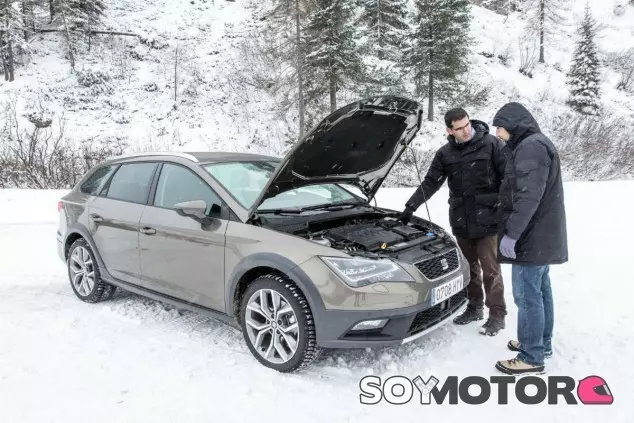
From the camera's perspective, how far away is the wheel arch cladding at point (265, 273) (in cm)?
319

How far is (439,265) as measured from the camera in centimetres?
353

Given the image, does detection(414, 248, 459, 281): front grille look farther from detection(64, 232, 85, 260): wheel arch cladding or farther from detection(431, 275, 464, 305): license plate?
detection(64, 232, 85, 260): wheel arch cladding

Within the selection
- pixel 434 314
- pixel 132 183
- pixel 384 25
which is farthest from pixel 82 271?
pixel 384 25

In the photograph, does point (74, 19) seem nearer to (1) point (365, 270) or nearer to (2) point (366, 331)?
(1) point (365, 270)

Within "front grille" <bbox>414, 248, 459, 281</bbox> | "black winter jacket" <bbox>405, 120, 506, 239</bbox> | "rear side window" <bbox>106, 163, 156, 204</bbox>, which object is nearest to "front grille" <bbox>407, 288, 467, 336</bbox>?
"front grille" <bbox>414, 248, 459, 281</bbox>

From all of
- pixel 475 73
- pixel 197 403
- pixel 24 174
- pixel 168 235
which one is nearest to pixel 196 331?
pixel 168 235

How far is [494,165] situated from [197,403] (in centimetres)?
304

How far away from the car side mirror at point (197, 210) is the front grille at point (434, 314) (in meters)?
1.77

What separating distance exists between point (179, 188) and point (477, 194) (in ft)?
8.66

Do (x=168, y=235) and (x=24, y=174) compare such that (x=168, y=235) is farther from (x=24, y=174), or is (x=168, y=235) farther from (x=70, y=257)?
(x=24, y=174)

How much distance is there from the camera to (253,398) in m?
3.08

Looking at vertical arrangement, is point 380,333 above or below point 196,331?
above

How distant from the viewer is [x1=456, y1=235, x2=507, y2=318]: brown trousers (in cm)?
407

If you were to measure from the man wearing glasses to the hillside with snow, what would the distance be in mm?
15868
